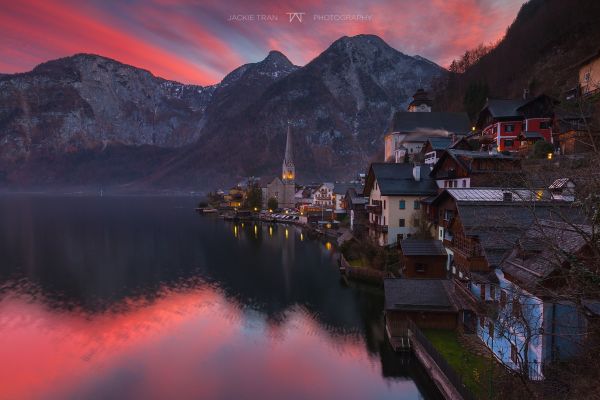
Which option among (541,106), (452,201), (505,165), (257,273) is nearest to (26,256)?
(257,273)

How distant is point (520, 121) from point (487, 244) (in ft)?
125

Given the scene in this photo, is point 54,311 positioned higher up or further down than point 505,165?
further down

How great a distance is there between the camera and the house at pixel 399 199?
42031mm

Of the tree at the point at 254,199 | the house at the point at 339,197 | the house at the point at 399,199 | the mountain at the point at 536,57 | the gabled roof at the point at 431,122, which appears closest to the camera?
the house at the point at 399,199

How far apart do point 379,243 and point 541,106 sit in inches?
1212

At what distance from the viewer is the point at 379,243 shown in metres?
44.5

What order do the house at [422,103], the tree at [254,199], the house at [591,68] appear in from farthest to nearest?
the tree at [254,199], the house at [422,103], the house at [591,68]

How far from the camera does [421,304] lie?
23.9 meters

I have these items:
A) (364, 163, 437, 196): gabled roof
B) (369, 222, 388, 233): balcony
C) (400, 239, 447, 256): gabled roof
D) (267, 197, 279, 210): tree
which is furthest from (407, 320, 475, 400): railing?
(267, 197, 279, 210): tree

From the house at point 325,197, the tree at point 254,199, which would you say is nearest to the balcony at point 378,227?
the house at point 325,197

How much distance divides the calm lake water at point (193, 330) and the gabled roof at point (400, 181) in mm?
12221

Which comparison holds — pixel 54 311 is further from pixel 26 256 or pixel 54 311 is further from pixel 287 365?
pixel 26 256

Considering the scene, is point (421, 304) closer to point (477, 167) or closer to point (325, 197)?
point (477, 167)

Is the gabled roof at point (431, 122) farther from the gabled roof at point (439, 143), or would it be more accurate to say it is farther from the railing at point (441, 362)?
the railing at point (441, 362)
